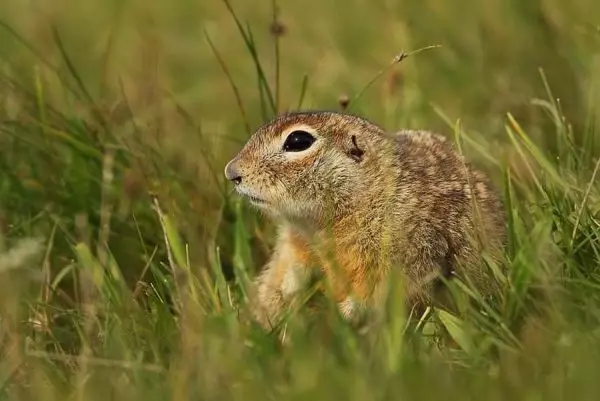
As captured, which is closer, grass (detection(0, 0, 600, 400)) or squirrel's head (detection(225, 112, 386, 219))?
grass (detection(0, 0, 600, 400))

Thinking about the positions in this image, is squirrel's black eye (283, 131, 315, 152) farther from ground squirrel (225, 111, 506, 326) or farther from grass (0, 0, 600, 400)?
grass (0, 0, 600, 400)

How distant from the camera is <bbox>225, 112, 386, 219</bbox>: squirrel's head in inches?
178

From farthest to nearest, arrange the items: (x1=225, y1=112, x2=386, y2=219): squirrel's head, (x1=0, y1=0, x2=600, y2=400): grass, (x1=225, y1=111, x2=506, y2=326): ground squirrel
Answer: (x1=225, y1=112, x2=386, y2=219): squirrel's head, (x1=225, y1=111, x2=506, y2=326): ground squirrel, (x1=0, y1=0, x2=600, y2=400): grass

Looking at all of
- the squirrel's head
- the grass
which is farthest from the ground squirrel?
the grass

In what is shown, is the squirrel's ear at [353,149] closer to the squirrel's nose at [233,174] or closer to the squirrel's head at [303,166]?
the squirrel's head at [303,166]

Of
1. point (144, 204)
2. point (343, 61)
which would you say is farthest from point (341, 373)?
point (343, 61)

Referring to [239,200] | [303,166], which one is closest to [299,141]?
[303,166]

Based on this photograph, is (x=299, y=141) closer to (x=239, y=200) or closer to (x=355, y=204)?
(x=355, y=204)

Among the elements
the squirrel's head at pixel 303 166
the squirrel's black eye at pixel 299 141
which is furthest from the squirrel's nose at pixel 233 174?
the squirrel's black eye at pixel 299 141

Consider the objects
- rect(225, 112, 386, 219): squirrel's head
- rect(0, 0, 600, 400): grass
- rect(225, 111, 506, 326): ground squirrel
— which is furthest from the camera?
rect(225, 112, 386, 219): squirrel's head

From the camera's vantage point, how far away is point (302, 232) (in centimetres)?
453

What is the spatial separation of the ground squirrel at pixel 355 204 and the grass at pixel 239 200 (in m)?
0.19

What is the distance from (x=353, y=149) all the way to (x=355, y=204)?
0.24 m

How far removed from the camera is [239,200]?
5129mm
